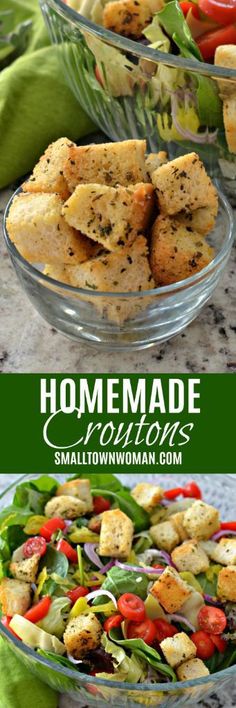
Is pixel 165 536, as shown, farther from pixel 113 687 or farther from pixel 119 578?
pixel 113 687

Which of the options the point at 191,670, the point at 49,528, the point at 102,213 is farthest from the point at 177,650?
the point at 102,213

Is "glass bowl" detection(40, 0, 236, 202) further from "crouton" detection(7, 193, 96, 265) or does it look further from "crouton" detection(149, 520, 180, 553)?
"crouton" detection(149, 520, 180, 553)

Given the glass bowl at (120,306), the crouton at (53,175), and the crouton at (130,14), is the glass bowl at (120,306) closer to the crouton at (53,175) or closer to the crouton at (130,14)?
the crouton at (53,175)

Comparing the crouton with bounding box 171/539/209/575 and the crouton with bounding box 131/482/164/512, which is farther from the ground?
the crouton with bounding box 131/482/164/512

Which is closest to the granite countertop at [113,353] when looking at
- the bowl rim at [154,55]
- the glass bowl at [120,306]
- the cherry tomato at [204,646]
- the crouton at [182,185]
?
the glass bowl at [120,306]

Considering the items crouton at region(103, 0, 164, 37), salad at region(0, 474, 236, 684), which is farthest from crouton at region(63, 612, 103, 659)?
crouton at region(103, 0, 164, 37)

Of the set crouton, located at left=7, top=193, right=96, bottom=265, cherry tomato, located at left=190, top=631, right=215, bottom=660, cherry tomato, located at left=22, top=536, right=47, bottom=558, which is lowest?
cherry tomato, located at left=190, top=631, right=215, bottom=660
